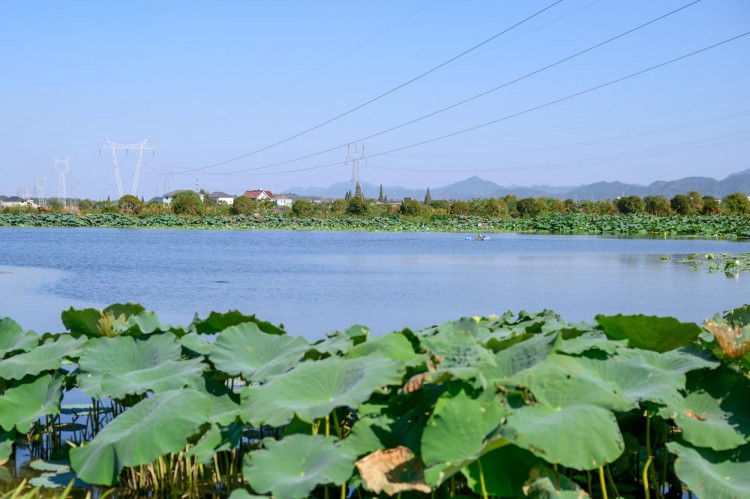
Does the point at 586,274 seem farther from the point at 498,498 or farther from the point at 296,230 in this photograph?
the point at 296,230

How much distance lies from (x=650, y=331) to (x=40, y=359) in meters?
2.53

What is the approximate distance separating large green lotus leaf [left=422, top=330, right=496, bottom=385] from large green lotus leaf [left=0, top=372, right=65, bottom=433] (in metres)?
1.63

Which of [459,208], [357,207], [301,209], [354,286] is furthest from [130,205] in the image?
[354,286]

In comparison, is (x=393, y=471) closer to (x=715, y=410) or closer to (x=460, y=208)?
(x=715, y=410)

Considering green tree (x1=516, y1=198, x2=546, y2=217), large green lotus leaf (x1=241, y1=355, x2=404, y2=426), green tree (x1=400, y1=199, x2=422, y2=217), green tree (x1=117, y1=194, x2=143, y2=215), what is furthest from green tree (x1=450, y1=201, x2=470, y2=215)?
large green lotus leaf (x1=241, y1=355, x2=404, y2=426)

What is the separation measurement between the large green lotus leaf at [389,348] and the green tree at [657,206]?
49.7 m

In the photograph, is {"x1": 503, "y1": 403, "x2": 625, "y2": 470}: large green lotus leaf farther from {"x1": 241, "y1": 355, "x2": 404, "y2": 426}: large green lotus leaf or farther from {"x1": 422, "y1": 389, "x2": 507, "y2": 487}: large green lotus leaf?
{"x1": 241, "y1": 355, "x2": 404, "y2": 426}: large green lotus leaf

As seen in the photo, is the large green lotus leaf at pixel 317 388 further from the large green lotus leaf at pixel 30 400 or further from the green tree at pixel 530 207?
the green tree at pixel 530 207

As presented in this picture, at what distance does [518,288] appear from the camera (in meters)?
12.5

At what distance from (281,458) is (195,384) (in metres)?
0.73

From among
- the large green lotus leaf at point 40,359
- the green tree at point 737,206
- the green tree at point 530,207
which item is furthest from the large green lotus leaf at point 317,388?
the green tree at point 530,207

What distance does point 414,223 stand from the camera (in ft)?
150

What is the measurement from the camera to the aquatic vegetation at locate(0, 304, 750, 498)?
2033 mm

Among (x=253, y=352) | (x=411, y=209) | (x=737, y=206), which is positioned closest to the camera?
(x=253, y=352)
